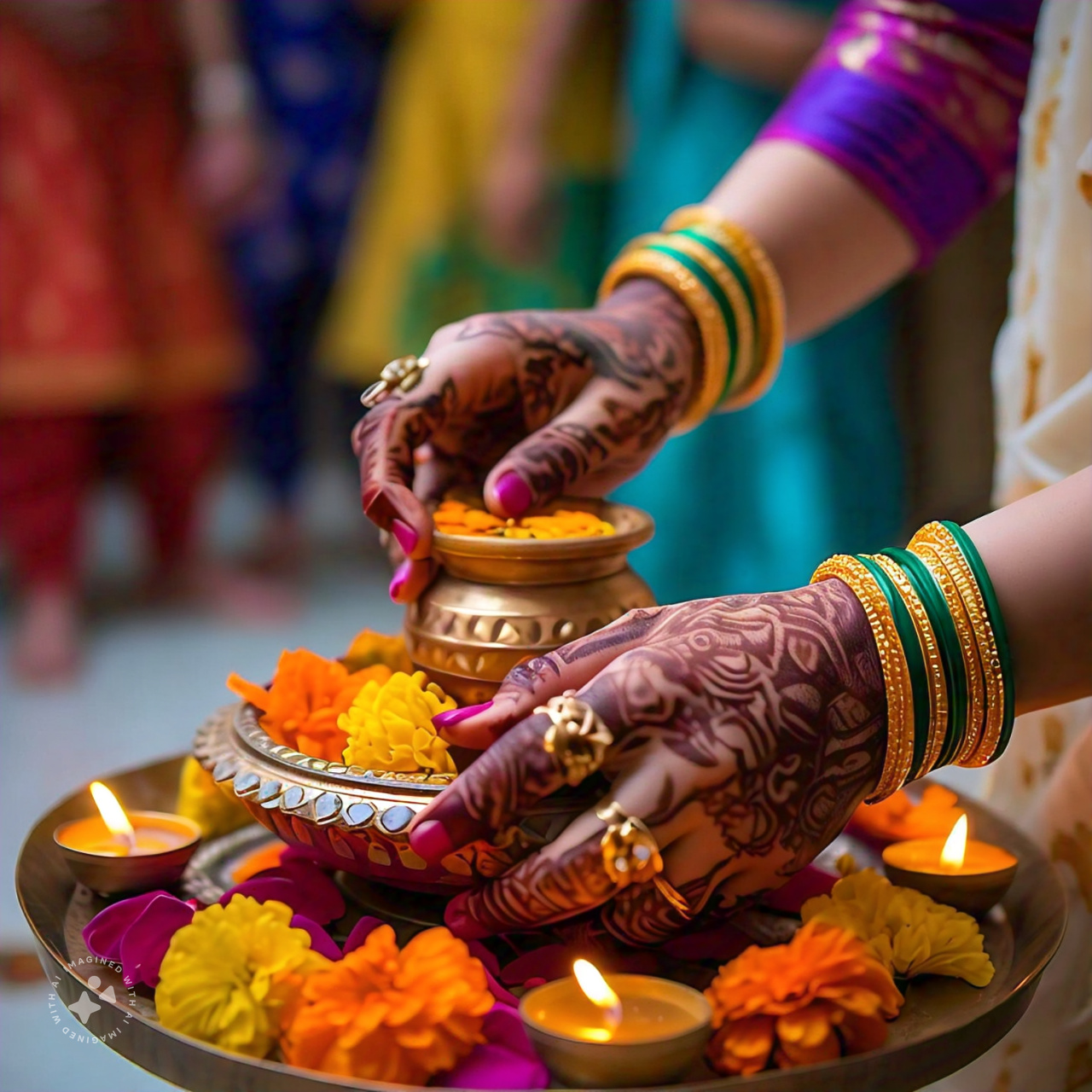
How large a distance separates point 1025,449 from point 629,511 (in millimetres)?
272

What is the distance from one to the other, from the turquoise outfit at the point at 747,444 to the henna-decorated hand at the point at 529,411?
76 centimetres

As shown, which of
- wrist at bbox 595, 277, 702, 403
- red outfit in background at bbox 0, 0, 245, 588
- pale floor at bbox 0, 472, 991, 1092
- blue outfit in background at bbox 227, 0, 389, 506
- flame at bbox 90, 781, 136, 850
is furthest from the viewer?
blue outfit in background at bbox 227, 0, 389, 506

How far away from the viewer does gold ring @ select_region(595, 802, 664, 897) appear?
519mm

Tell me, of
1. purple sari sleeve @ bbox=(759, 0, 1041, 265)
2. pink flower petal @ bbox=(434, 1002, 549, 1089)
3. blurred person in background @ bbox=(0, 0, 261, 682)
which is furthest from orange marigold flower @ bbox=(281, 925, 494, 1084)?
blurred person in background @ bbox=(0, 0, 261, 682)

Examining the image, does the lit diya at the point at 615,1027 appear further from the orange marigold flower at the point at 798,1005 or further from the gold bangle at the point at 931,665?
the gold bangle at the point at 931,665

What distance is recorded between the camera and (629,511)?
768mm

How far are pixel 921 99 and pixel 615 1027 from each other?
715mm

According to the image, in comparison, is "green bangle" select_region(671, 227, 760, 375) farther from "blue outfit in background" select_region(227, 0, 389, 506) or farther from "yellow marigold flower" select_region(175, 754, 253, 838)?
"blue outfit in background" select_region(227, 0, 389, 506)

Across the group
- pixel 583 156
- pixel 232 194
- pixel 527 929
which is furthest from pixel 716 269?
pixel 232 194

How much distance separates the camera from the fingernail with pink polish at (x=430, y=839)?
1.73 feet

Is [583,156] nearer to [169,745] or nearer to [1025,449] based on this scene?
[169,745]

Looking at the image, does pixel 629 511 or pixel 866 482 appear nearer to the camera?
pixel 629 511

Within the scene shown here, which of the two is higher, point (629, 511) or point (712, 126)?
point (712, 126)

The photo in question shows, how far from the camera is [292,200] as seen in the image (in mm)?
2809
